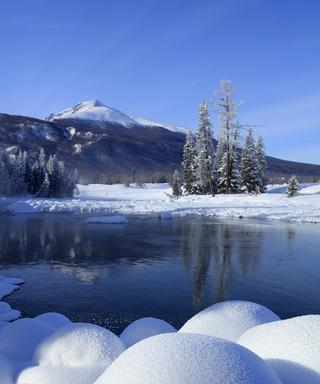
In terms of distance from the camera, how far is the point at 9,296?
1188cm

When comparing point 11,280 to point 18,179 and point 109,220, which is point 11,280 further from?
point 18,179

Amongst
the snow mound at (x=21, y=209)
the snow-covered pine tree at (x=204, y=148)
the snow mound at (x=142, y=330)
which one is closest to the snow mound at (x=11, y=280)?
the snow mound at (x=142, y=330)

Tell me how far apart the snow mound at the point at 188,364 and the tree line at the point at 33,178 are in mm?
67733

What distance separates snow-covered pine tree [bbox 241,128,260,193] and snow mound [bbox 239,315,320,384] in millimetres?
49947

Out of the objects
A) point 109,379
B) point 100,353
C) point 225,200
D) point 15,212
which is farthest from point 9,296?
point 225,200

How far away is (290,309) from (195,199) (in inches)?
1355

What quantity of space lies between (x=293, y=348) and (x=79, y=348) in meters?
2.22

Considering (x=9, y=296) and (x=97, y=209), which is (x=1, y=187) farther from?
(x=9, y=296)

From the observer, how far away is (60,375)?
4.27 meters

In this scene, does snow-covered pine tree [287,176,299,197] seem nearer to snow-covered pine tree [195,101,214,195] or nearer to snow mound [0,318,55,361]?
snow-covered pine tree [195,101,214,195]

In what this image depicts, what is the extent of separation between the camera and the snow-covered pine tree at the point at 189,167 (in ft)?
188

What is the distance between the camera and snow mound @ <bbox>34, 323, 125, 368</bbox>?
466 cm

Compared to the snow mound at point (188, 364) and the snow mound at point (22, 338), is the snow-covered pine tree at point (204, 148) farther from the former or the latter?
the snow mound at point (188, 364)

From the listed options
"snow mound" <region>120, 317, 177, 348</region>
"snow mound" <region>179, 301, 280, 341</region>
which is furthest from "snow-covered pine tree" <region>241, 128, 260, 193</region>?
"snow mound" <region>179, 301, 280, 341</region>
